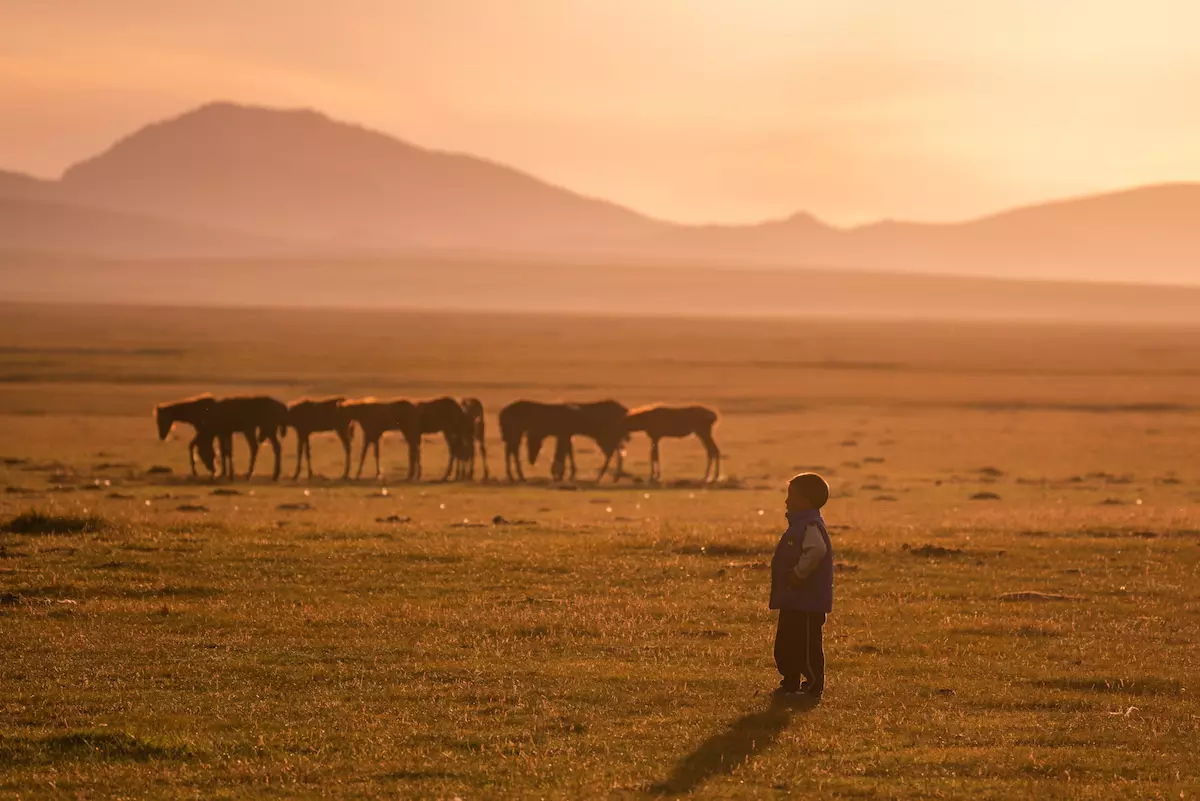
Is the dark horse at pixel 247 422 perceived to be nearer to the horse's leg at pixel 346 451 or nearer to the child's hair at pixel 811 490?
the horse's leg at pixel 346 451

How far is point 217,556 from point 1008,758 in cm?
1071

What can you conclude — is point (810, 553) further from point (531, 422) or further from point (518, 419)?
point (531, 422)

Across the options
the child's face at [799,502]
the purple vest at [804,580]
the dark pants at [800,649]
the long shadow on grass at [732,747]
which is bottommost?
the long shadow on grass at [732,747]

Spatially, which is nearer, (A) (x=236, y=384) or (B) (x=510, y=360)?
(A) (x=236, y=384)

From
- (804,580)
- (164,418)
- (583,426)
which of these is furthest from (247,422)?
(804,580)

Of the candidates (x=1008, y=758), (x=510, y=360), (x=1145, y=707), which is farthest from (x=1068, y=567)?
(x=510, y=360)

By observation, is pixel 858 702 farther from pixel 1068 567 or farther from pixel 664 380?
pixel 664 380

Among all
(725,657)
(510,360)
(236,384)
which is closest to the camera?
(725,657)

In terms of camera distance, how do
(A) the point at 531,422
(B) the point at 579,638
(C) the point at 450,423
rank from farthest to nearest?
(A) the point at 531,422
(C) the point at 450,423
(B) the point at 579,638

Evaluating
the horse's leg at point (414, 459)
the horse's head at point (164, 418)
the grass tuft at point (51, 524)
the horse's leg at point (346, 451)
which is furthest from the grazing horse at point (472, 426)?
the grass tuft at point (51, 524)

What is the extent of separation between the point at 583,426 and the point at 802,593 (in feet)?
82.2

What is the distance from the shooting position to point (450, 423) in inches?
1394

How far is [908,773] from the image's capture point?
898 cm

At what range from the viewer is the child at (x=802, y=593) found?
10.7 m
